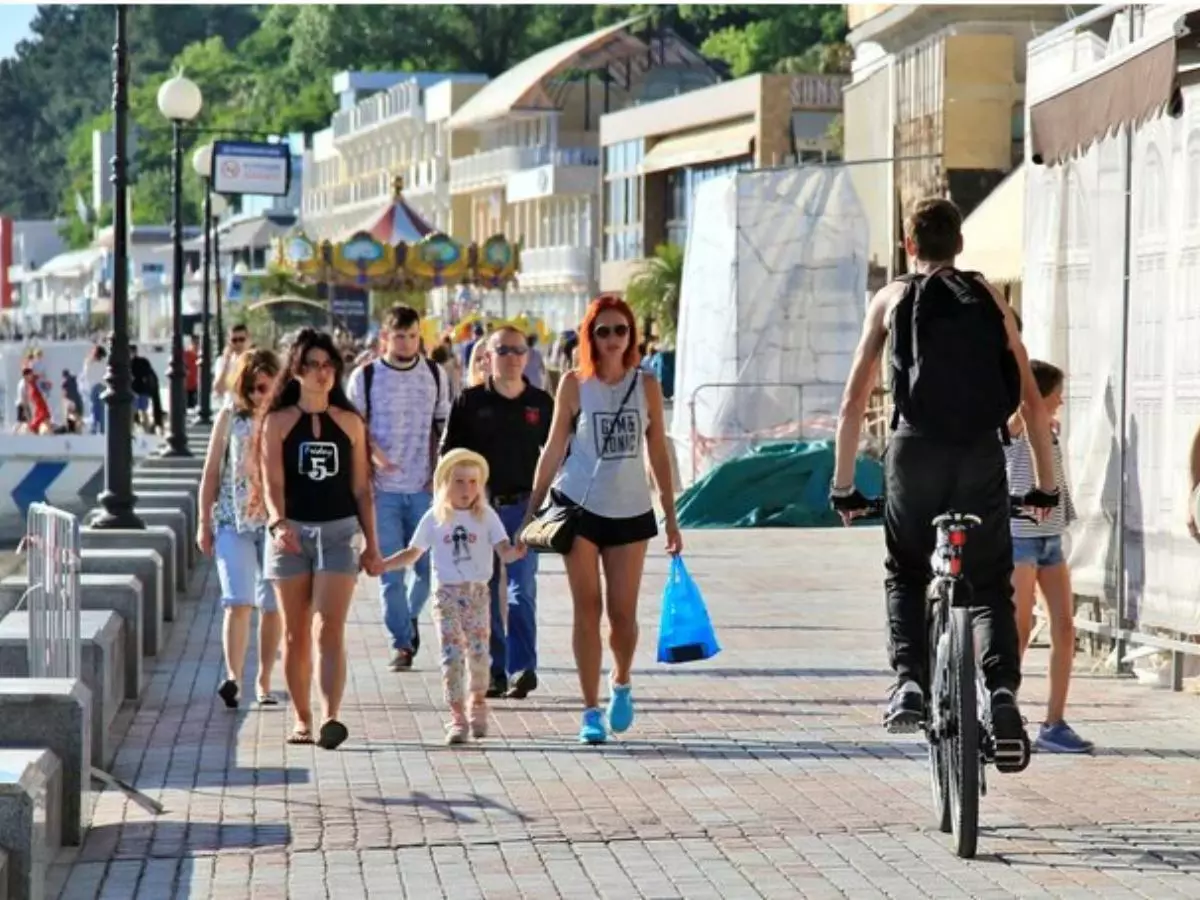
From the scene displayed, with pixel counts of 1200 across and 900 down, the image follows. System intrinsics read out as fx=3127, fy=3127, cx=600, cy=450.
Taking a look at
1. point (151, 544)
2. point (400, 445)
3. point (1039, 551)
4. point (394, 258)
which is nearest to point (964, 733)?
point (1039, 551)

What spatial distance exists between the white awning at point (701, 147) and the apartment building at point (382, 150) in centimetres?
2258

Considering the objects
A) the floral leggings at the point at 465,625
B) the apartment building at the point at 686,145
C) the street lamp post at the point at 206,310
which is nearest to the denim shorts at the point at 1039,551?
the floral leggings at the point at 465,625

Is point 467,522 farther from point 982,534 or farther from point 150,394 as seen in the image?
point 150,394

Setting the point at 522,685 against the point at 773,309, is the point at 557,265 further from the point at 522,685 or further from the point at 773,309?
the point at 522,685

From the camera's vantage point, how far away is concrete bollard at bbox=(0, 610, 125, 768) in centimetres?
1035

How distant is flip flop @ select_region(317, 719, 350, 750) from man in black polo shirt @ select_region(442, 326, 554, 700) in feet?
6.55

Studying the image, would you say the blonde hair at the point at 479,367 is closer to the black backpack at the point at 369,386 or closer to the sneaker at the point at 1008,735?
the black backpack at the point at 369,386

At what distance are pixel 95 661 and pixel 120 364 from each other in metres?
10.1

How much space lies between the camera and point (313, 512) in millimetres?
11484

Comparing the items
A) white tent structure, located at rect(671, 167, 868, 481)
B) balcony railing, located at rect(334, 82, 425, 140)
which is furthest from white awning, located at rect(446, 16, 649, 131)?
white tent structure, located at rect(671, 167, 868, 481)

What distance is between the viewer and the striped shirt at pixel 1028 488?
11.2 metres

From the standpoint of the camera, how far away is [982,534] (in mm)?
8789

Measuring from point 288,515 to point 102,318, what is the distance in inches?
5157

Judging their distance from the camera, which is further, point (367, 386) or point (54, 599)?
point (367, 386)
